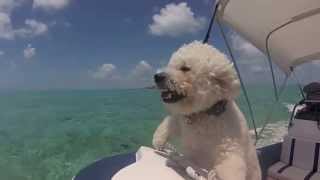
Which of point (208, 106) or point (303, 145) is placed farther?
point (303, 145)

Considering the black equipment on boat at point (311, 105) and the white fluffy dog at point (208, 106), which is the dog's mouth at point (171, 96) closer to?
the white fluffy dog at point (208, 106)

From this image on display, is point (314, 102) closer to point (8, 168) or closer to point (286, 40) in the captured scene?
point (286, 40)

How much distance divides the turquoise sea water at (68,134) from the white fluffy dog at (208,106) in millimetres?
2083

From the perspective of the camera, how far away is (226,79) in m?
1.23

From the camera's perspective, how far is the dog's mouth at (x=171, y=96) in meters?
1.20

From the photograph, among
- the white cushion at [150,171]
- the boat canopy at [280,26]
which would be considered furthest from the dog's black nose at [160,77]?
the boat canopy at [280,26]

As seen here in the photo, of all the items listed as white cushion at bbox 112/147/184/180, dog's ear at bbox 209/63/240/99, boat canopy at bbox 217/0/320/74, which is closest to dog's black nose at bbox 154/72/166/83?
dog's ear at bbox 209/63/240/99

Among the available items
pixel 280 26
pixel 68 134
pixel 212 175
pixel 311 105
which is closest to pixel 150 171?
pixel 212 175

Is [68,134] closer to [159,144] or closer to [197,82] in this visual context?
[159,144]

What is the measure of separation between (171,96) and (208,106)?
12 centimetres

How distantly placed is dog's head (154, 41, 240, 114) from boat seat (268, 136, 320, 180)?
849mm

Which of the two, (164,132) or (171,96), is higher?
(171,96)

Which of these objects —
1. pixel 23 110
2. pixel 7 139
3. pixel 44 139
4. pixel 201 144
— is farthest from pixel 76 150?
pixel 23 110

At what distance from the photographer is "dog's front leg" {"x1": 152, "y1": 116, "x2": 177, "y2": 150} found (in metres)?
1.45
